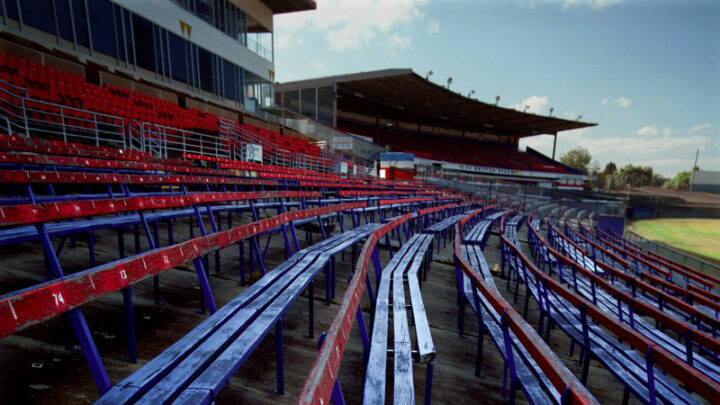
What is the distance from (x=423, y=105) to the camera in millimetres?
29734

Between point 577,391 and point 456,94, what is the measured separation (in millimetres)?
27328

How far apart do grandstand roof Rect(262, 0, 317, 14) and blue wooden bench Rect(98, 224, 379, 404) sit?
2176cm

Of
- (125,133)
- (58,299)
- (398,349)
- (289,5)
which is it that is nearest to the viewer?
(58,299)

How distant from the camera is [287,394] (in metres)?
1.51

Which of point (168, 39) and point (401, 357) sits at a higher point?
point (168, 39)

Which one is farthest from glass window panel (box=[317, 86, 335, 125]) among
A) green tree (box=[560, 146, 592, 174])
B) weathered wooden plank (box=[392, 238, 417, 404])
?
green tree (box=[560, 146, 592, 174])

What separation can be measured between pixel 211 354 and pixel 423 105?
31.1 metres

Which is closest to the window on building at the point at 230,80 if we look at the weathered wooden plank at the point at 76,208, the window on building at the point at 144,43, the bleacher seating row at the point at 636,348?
the window on building at the point at 144,43

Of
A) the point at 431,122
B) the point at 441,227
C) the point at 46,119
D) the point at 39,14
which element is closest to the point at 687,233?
the point at 431,122

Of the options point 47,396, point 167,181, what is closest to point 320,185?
point 167,181

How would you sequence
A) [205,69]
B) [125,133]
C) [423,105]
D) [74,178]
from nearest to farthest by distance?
[74,178]
[125,133]
[205,69]
[423,105]

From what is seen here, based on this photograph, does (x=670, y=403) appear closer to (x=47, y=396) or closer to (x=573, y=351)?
(x=573, y=351)

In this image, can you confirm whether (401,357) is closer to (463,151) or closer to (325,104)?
(325,104)

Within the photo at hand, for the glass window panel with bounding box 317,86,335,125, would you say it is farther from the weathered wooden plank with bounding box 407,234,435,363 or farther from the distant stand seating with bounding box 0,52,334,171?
the weathered wooden plank with bounding box 407,234,435,363
